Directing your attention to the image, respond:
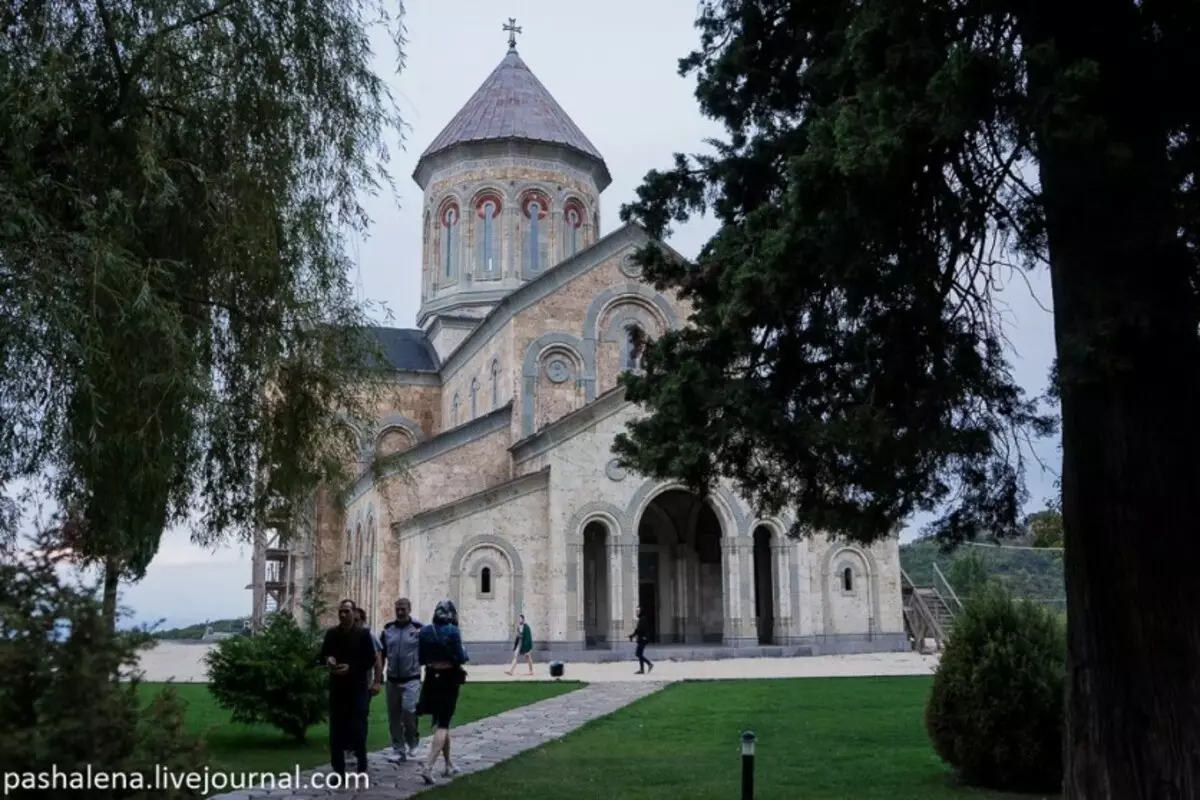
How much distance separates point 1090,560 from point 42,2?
7472mm

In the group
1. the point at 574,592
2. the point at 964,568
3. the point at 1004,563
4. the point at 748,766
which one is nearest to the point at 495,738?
the point at 748,766

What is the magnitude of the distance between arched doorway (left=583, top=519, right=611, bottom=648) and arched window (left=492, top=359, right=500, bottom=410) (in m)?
4.79

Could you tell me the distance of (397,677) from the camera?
918cm

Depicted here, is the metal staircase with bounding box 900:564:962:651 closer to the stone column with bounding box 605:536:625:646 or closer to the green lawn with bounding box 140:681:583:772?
the stone column with bounding box 605:536:625:646

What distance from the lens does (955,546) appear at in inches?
323

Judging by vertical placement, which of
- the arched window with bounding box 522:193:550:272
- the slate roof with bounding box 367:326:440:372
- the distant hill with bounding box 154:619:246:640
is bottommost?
the distant hill with bounding box 154:619:246:640

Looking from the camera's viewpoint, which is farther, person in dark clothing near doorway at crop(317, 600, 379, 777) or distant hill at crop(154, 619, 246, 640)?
distant hill at crop(154, 619, 246, 640)

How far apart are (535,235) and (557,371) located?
7.28 metres

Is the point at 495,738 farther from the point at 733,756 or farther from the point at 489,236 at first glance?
the point at 489,236

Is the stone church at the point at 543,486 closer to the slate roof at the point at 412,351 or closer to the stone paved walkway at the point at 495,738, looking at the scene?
the slate roof at the point at 412,351

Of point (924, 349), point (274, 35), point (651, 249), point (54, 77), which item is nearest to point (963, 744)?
point (924, 349)

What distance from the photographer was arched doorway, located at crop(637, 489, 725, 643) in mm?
28594

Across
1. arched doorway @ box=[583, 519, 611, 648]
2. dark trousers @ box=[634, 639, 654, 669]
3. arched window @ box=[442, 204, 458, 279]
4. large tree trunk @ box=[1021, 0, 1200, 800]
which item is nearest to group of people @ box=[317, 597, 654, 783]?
large tree trunk @ box=[1021, 0, 1200, 800]

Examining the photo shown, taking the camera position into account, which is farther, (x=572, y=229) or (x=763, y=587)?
(x=572, y=229)
